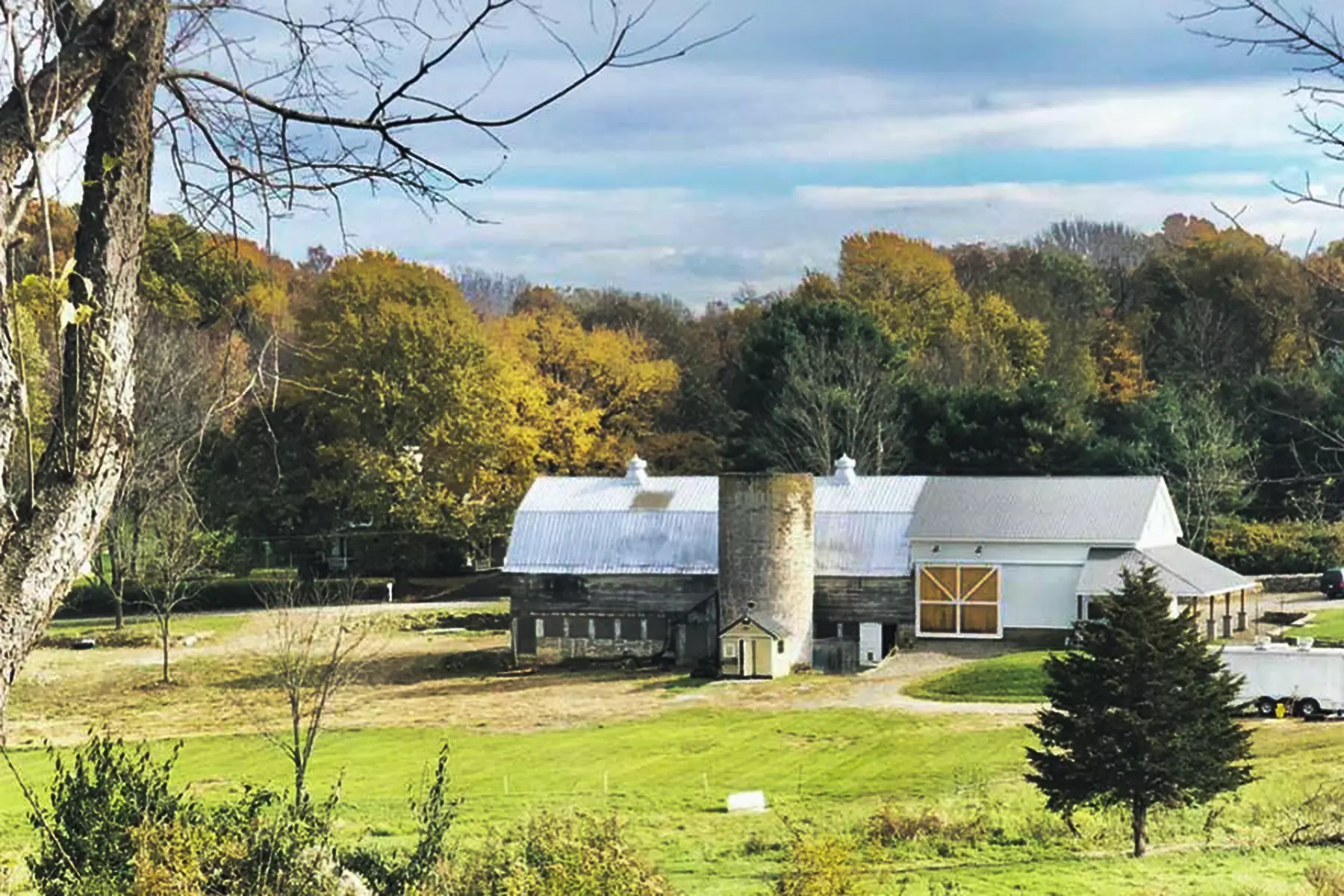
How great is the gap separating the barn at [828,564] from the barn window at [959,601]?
0.12ft

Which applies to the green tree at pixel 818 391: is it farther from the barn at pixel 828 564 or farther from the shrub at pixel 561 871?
the shrub at pixel 561 871

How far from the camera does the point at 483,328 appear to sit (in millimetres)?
52594

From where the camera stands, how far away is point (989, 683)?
30594 mm

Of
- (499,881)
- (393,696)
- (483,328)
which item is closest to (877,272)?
(483,328)

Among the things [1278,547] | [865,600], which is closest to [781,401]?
[865,600]

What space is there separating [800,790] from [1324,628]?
18798 millimetres

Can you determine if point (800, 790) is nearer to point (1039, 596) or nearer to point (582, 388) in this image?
point (1039, 596)

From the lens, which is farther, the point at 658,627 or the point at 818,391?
the point at 818,391

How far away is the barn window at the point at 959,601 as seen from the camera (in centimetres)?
3581

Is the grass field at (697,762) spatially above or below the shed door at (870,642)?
below

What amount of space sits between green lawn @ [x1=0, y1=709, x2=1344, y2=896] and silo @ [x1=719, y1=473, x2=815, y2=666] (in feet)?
19.8

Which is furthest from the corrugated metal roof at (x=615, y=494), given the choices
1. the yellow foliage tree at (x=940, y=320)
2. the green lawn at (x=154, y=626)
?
the yellow foliage tree at (x=940, y=320)

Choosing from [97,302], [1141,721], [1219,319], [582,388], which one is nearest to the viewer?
[97,302]

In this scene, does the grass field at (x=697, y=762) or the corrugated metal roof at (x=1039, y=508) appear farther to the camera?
the corrugated metal roof at (x=1039, y=508)
